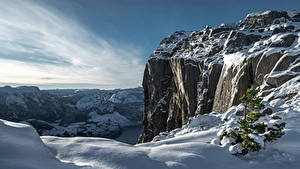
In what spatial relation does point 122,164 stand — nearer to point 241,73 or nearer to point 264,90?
point 264,90

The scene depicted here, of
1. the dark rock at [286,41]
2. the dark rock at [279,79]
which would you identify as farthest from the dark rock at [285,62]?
the dark rock at [286,41]

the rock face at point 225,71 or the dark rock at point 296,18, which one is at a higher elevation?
the dark rock at point 296,18

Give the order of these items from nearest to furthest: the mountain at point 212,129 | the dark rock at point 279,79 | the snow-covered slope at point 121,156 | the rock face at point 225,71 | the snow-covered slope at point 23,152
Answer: the snow-covered slope at point 23,152 < the snow-covered slope at point 121,156 < the mountain at point 212,129 < the dark rock at point 279,79 < the rock face at point 225,71

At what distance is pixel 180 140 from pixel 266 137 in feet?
16.8

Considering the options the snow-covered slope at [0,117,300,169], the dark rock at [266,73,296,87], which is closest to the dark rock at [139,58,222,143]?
the dark rock at [266,73,296,87]

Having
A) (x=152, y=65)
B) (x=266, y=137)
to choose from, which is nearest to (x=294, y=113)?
(x=266, y=137)

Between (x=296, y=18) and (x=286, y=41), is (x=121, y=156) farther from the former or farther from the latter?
(x=296, y=18)

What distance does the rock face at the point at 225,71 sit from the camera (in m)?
19.0

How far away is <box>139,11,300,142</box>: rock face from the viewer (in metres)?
19.0

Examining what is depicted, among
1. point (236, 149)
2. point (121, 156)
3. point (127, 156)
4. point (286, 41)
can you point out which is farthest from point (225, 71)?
point (121, 156)

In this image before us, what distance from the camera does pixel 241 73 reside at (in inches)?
869

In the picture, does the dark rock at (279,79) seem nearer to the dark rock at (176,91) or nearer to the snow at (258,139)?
the dark rock at (176,91)

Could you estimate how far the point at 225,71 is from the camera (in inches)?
1045

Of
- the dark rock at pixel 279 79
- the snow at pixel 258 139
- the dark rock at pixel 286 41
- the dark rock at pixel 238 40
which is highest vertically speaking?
the dark rock at pixel 238 40
